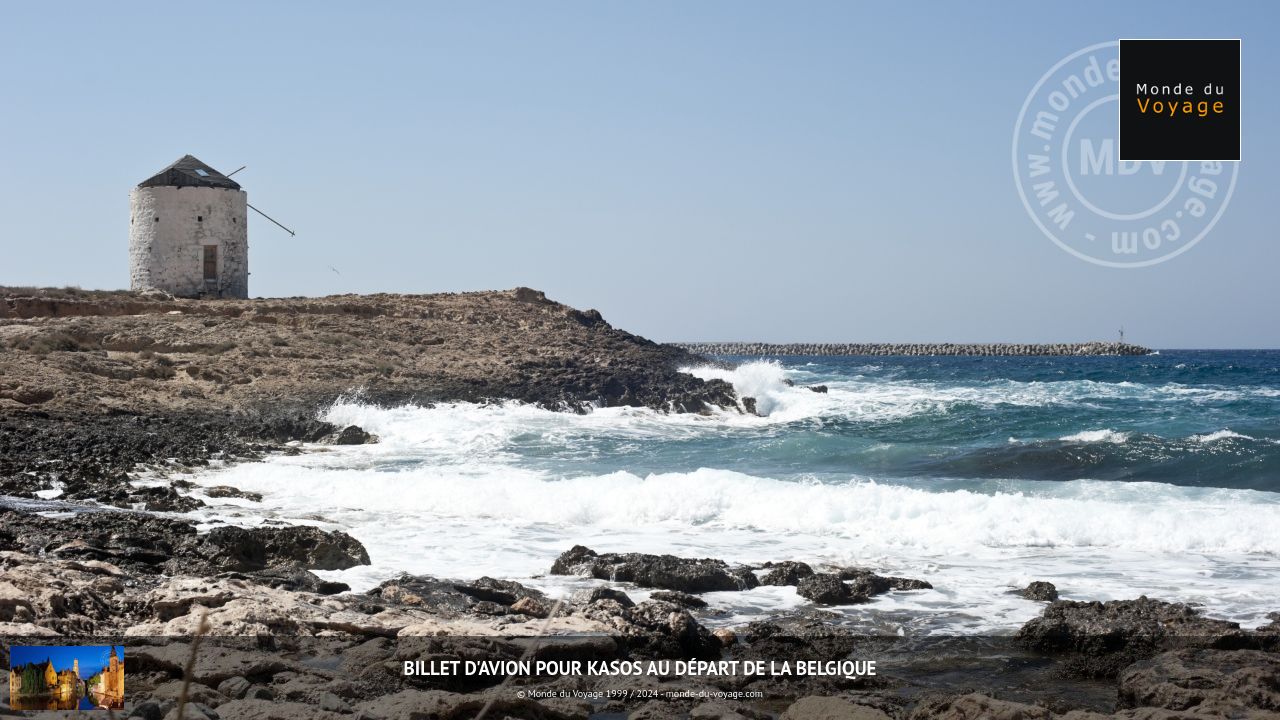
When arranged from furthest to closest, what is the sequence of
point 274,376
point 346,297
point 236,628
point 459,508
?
point 346,297, point 274,376, point 459,508, point 236,628

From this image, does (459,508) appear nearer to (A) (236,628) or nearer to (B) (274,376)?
(A) (236,628)

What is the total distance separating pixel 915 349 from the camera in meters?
107

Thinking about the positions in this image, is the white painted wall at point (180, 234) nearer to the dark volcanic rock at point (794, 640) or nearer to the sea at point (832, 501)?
the sea at point (832, 501)

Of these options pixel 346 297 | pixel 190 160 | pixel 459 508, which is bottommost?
pixel 459 508

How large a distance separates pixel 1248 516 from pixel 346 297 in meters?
23.1

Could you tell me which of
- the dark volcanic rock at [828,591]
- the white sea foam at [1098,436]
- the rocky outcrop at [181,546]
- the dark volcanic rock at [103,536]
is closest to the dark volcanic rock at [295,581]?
the rocky outcrop at [181,546]

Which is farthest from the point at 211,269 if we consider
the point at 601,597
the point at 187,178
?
the point at 601,597

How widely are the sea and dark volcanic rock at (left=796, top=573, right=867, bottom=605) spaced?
10 cm

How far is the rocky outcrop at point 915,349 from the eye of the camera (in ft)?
309

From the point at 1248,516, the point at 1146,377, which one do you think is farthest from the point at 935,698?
the point at 1146,377

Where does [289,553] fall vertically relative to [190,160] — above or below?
below

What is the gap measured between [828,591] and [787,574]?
570mm

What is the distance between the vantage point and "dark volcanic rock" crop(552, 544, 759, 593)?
27.7 feet

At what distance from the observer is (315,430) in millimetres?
19219
